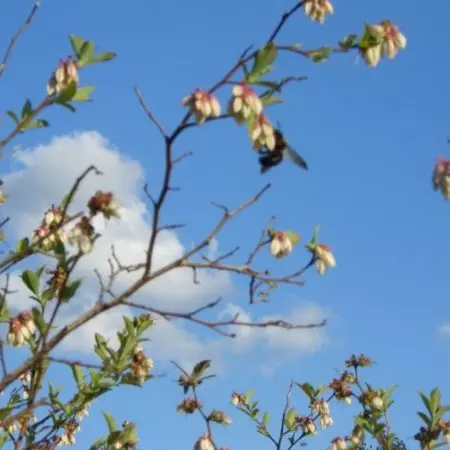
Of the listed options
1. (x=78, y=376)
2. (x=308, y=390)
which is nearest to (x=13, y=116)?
(x=78, y=376)

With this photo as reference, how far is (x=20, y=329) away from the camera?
12.9 feet

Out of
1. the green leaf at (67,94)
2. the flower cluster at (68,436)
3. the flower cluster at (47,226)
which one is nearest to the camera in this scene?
the green leaf at (67,94)

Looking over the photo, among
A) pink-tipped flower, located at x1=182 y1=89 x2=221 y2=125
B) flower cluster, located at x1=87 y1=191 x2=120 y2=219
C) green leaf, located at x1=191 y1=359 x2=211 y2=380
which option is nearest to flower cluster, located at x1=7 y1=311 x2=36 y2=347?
flower cluster, located at x1=87 y1=191 x2=120 y2=219

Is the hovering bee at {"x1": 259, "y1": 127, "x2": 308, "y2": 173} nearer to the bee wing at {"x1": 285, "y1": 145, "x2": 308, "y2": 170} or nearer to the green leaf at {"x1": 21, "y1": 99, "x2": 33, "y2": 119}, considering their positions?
the bee wing at {"x1": 285, "y1": 145, "x2": 308, "y2": 170}

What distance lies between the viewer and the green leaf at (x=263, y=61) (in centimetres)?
297

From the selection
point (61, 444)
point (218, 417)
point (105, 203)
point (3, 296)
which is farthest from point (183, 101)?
point (61, 444)

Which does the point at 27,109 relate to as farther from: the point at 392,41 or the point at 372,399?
the point at 372,399

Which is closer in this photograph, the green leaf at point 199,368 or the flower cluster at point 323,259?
the flower cluster at point 323,259

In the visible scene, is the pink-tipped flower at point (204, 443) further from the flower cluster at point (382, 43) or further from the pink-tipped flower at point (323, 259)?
the flower cluster at point (382, 43)

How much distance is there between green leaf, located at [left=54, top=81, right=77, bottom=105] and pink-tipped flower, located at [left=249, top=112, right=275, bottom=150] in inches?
34.3

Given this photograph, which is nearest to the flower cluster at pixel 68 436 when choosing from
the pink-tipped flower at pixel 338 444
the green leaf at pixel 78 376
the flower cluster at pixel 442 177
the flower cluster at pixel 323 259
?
the green leaf at pixel 78 376

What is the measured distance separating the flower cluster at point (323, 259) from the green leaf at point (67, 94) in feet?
3.83

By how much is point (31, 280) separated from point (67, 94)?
3.17 ft

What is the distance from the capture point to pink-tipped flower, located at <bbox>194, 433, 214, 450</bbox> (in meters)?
5.38
